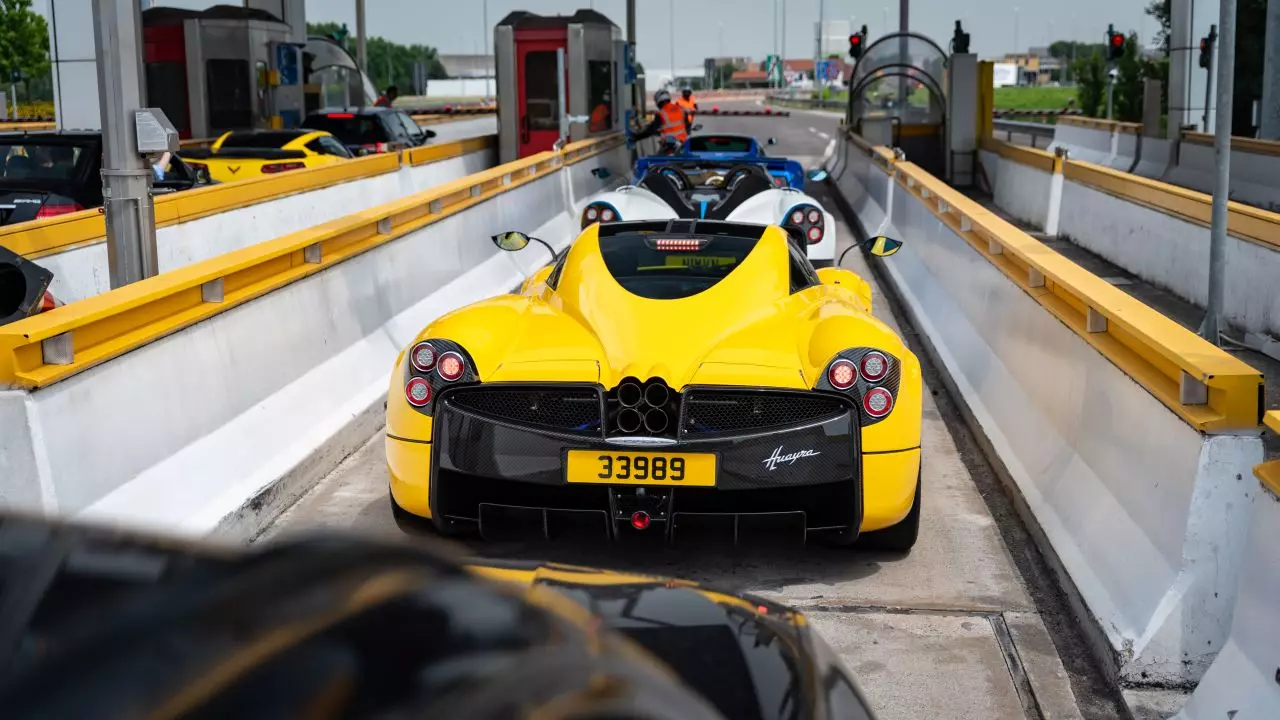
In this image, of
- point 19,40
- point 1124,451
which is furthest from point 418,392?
point 19,40

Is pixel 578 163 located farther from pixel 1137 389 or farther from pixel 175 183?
pixel 1137 389

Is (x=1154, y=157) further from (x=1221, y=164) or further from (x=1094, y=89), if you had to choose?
(x=1094, y=89)

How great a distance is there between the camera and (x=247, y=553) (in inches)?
98.9

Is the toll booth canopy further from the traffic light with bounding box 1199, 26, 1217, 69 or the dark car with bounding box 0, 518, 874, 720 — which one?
the dark car with bounding box 0, 518, 874, 720

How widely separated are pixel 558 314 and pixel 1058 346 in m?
2.15

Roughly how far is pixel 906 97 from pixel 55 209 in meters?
23.3

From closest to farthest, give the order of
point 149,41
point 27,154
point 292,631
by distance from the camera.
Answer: point 292,631, point 27,154, point 149,41

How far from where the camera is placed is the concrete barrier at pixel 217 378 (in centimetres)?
530

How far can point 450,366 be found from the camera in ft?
19.9

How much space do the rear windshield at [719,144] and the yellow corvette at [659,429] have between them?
1398cm

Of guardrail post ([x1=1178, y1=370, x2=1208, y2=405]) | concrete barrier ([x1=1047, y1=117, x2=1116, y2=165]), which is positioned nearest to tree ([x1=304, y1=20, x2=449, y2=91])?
concrete barrier ([x1=1047, y1=117, x2=1116, y2=165])

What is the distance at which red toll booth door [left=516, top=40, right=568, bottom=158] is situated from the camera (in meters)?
30.4

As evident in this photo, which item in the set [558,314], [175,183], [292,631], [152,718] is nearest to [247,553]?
[292,631]

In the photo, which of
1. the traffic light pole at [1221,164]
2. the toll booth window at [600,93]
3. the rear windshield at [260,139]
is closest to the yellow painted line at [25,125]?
the rear windshield at [260,139]
